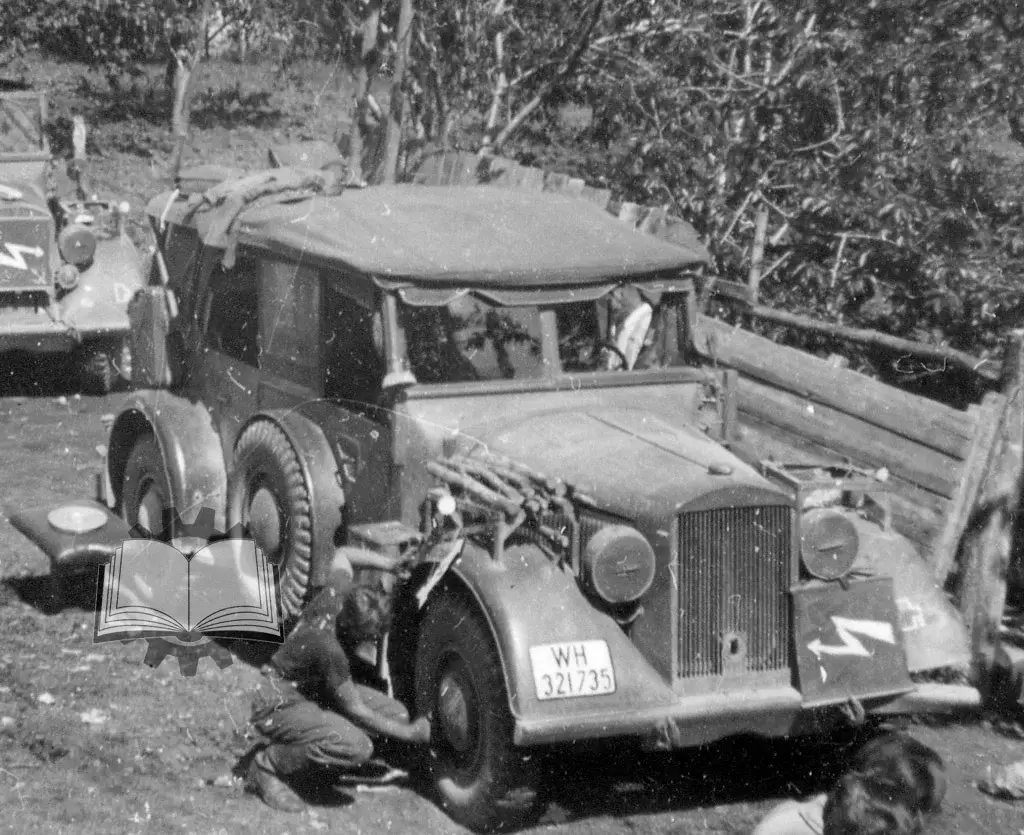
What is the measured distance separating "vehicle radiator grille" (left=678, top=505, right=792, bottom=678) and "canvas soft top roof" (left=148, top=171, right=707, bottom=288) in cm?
140

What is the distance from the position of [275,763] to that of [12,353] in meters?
7.71

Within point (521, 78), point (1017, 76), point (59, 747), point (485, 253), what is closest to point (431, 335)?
point (485, 253)

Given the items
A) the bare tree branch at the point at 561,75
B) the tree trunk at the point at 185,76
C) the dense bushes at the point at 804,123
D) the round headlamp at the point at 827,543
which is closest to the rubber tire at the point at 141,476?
the round headlamp at the point at 827,543

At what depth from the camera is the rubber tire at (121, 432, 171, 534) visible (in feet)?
21.5

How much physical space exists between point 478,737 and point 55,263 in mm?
7466

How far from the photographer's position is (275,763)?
15.2 ft

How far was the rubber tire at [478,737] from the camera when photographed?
171 inches

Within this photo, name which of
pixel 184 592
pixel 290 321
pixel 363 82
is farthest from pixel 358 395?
pixel 363 82

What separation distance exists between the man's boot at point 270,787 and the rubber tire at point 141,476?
203 centimetres

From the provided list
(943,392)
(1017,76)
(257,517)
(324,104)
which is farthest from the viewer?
(324,104)

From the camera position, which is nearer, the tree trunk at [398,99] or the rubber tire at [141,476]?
the rubber tire at [141,476]

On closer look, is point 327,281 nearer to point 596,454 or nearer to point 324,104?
point 596,454

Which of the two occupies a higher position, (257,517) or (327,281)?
(327,281)

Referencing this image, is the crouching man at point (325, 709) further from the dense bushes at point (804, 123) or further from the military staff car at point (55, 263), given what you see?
the military staff car at point (55, 263)
